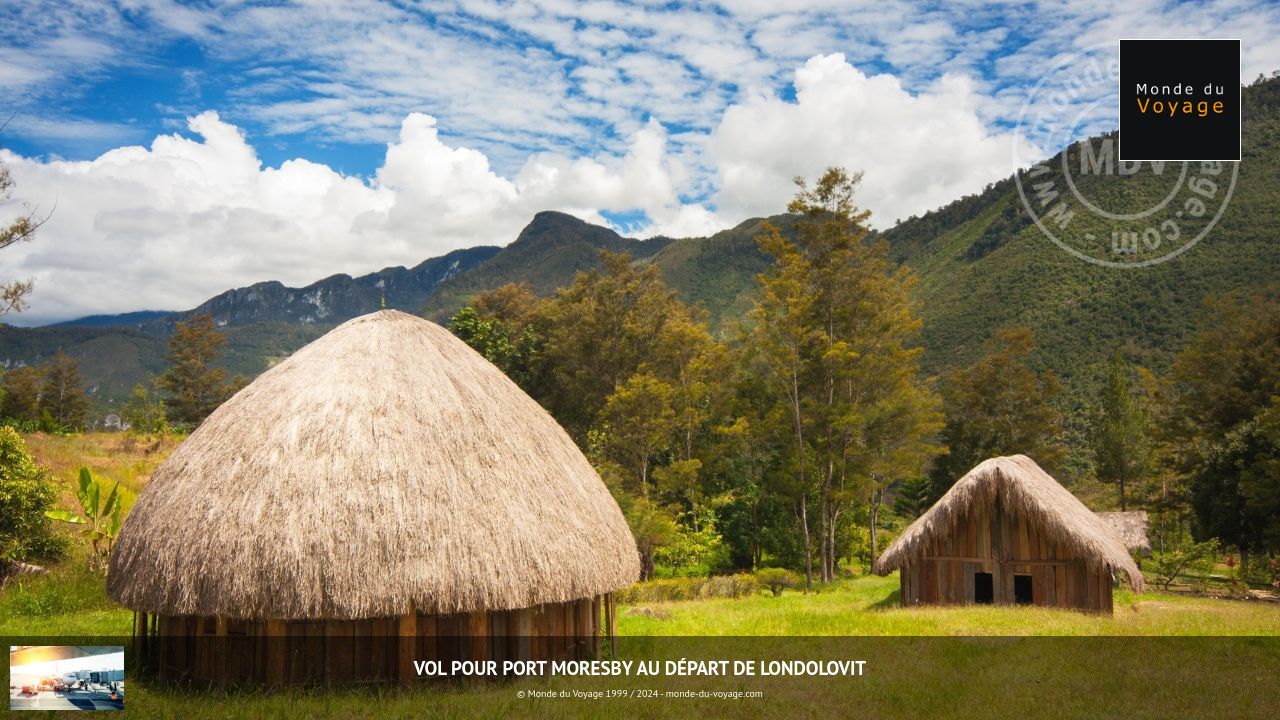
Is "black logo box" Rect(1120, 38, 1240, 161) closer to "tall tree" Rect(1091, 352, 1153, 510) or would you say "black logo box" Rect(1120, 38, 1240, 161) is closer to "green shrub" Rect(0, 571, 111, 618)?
"green shrub" Rect(0, 571, 111, 618)

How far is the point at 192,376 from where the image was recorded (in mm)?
50375

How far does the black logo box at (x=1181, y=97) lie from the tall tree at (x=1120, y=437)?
31.0 meters

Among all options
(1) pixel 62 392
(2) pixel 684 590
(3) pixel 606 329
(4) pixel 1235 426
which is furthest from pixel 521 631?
(1) pixel 62 392

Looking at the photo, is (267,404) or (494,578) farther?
(267,404)

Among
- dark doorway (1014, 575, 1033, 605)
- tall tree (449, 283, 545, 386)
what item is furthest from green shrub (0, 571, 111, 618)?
dark doorway (1014, 575, 1033, 605)

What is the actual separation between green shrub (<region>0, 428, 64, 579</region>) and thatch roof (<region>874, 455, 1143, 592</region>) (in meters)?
18.6

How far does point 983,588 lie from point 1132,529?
2127cm

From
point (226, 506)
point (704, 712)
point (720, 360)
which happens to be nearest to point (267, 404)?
point (226, 506)

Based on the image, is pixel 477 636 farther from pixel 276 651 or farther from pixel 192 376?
pixel 192 376

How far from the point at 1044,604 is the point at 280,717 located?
1628 centimetres

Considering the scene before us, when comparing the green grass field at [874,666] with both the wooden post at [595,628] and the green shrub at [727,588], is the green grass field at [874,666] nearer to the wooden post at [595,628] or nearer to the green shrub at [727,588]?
the wooden post at [595,628]

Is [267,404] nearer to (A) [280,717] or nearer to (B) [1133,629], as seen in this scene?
(A) [280,717]

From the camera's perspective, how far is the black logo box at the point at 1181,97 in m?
15.0

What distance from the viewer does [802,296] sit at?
25.9m
